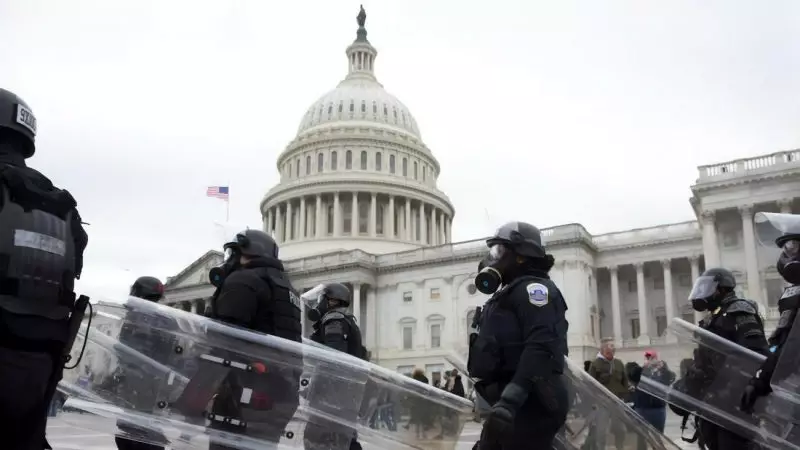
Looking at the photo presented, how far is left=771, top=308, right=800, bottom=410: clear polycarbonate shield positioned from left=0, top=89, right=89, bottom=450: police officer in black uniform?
4879mm

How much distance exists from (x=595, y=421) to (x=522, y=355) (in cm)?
119

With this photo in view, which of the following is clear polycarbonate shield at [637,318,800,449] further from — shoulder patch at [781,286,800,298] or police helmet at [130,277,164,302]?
police helmet at [130,277,164,302]

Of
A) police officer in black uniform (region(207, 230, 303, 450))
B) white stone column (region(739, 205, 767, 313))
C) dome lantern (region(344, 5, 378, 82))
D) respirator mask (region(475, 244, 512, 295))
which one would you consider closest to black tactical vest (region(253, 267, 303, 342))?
police officer in black uniform (region(207, 230, 303, 450))

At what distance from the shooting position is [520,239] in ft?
17.7

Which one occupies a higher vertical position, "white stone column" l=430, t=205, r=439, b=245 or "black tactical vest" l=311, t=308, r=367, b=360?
"white stone column" l=430, t=205, r=439, b=245

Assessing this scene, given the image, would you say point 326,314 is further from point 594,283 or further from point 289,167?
point 289,167

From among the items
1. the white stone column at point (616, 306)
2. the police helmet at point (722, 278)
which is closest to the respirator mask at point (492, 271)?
the police helmet at point (722, 278)

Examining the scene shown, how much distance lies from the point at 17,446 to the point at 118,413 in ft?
3.53

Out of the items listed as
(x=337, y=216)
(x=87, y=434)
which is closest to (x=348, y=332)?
(x=87, y=434)

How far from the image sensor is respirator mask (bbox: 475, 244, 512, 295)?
17.0 ft

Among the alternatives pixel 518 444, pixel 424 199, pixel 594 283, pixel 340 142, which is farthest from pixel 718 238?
pixel 518 444

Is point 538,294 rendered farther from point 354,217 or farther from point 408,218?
point 408,218

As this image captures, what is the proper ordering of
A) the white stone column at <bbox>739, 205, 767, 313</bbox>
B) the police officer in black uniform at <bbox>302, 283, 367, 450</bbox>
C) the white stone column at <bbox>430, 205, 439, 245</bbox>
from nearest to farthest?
the police officer in black uniform at <bbox>302, 283, 367, 450</bbox>
the white stone column at <bbox>739, 205, 767, 313</bbox>
the white stone column at <bbox>430, 205, 439, 245</bbox>

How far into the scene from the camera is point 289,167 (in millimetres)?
85062
